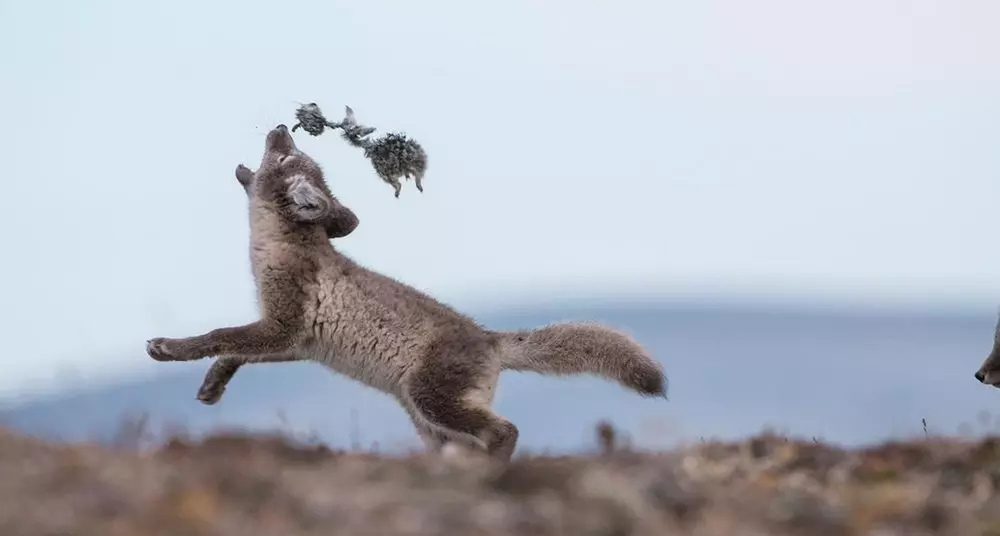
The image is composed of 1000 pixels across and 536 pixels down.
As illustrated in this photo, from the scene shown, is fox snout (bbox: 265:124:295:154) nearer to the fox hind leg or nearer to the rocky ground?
the fox hind leg

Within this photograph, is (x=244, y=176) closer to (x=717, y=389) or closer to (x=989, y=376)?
(x=989, y=376)

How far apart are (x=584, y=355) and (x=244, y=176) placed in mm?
3599

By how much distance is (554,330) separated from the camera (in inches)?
442

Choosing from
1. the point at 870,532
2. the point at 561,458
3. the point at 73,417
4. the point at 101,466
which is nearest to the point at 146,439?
the point at 101,466

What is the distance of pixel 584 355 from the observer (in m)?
10.9

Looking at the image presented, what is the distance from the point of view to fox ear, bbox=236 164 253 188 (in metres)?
12.7

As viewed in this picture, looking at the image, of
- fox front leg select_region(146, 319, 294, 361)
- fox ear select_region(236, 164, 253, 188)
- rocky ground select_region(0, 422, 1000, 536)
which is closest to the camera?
rocky ground select_region(0, 422, 1000, 536)

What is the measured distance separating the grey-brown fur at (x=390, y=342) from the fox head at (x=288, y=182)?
0.02 meters

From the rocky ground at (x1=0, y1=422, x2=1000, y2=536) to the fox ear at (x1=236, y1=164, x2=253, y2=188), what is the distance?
189 inches

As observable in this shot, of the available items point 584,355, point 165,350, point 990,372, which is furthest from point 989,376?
point 165,350

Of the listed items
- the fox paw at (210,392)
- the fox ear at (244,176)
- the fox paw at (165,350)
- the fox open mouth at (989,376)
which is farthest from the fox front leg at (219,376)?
the fox open mouth at (989,376)

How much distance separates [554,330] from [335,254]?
1954mm

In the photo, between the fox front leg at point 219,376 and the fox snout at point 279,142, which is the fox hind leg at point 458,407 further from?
the fox snout at point 279,142

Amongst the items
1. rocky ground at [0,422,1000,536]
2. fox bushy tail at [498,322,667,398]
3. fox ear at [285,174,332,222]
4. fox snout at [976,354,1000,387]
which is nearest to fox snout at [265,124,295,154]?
fox ear at [285,174,332,222]
